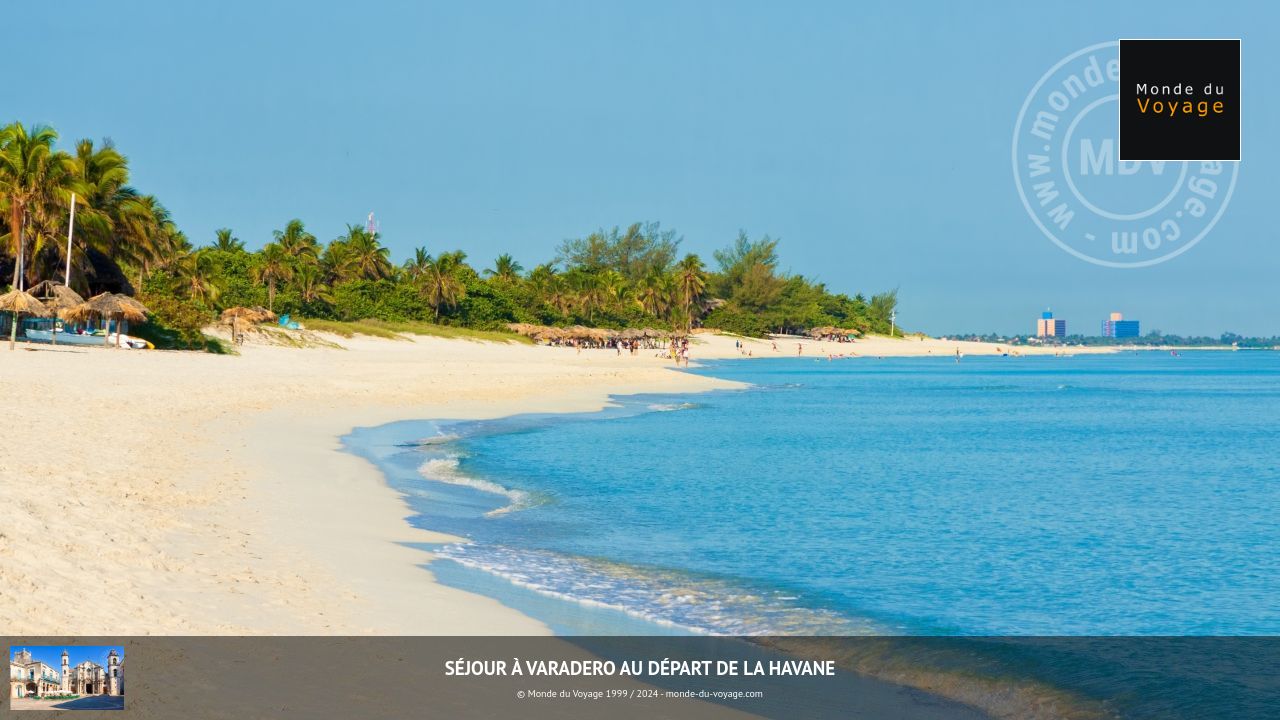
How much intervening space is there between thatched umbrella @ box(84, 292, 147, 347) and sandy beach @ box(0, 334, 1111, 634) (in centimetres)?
984

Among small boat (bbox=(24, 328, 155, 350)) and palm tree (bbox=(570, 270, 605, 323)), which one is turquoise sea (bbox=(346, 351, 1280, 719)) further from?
palm tree (bbox=(570, 270, 605, 323))

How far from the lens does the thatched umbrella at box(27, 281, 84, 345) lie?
38.3 m

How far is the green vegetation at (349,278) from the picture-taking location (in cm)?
4200

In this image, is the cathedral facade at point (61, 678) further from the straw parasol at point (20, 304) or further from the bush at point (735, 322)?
the bush at point (735, 322)

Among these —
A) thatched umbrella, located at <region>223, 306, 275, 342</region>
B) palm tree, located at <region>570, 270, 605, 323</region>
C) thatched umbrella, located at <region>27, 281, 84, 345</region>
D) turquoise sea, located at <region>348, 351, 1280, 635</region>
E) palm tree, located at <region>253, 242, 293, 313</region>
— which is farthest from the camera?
palm tree, located at <region>570, 270, 605, 323</region>

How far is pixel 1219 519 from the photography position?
1612 centimetres

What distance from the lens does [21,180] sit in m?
40.4

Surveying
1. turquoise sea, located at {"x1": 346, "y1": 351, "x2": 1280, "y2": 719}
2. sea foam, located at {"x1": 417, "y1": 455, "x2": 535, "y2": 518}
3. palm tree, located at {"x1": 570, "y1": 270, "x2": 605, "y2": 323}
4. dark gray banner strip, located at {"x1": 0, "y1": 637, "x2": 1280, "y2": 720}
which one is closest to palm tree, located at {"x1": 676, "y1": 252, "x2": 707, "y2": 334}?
palm tree, located at {"x1": 570, "y1": 270, "x2": 605, "y2": 323}

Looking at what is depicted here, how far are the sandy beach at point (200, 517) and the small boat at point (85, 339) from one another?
11.0m

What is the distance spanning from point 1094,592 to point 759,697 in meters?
5.56

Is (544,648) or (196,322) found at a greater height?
(196,322)

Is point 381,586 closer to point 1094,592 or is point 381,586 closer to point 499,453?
Result: point 1094,592

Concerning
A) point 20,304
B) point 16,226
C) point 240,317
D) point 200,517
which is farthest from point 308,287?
point 200,517

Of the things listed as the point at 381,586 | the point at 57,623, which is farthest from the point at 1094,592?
the point at 57,623
